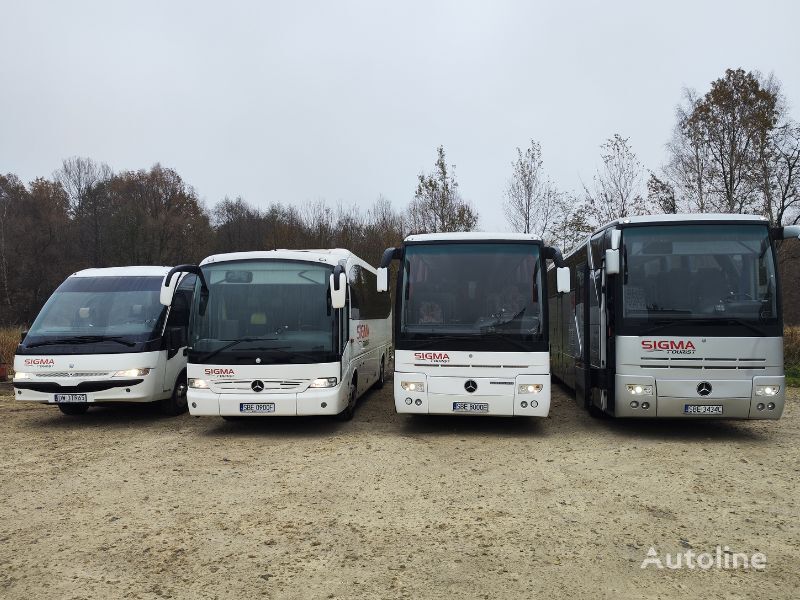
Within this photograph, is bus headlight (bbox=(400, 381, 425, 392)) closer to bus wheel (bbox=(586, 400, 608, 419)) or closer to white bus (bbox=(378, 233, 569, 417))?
white bus (bbox=(378, 233, 569, 417))

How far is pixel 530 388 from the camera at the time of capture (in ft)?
31.0

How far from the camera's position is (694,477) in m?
7.47

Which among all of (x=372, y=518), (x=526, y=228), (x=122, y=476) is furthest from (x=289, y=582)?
(x=526, y=228)

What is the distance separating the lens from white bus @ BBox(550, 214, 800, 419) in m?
9.08

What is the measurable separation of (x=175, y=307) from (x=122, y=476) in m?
4.67

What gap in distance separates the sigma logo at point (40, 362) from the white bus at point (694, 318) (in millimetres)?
8583

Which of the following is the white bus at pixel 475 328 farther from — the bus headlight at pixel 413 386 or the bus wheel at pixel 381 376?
the bus wheel at pixel 381 376

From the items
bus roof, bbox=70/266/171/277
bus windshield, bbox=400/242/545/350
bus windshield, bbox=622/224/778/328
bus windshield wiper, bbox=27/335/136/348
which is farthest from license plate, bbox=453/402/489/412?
bus roof, bbox=70/266/171/277

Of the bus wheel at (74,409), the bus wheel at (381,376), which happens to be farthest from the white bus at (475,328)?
the bus wheel at (74,409)

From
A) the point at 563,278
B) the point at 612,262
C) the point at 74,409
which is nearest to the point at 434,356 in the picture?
the point at 563,278

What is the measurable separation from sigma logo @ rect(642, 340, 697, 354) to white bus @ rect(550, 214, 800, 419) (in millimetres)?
13

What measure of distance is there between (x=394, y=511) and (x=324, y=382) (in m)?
3.74

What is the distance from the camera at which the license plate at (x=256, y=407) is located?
970 centimetres

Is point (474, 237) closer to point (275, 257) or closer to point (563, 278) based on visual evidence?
point (563, 278)
